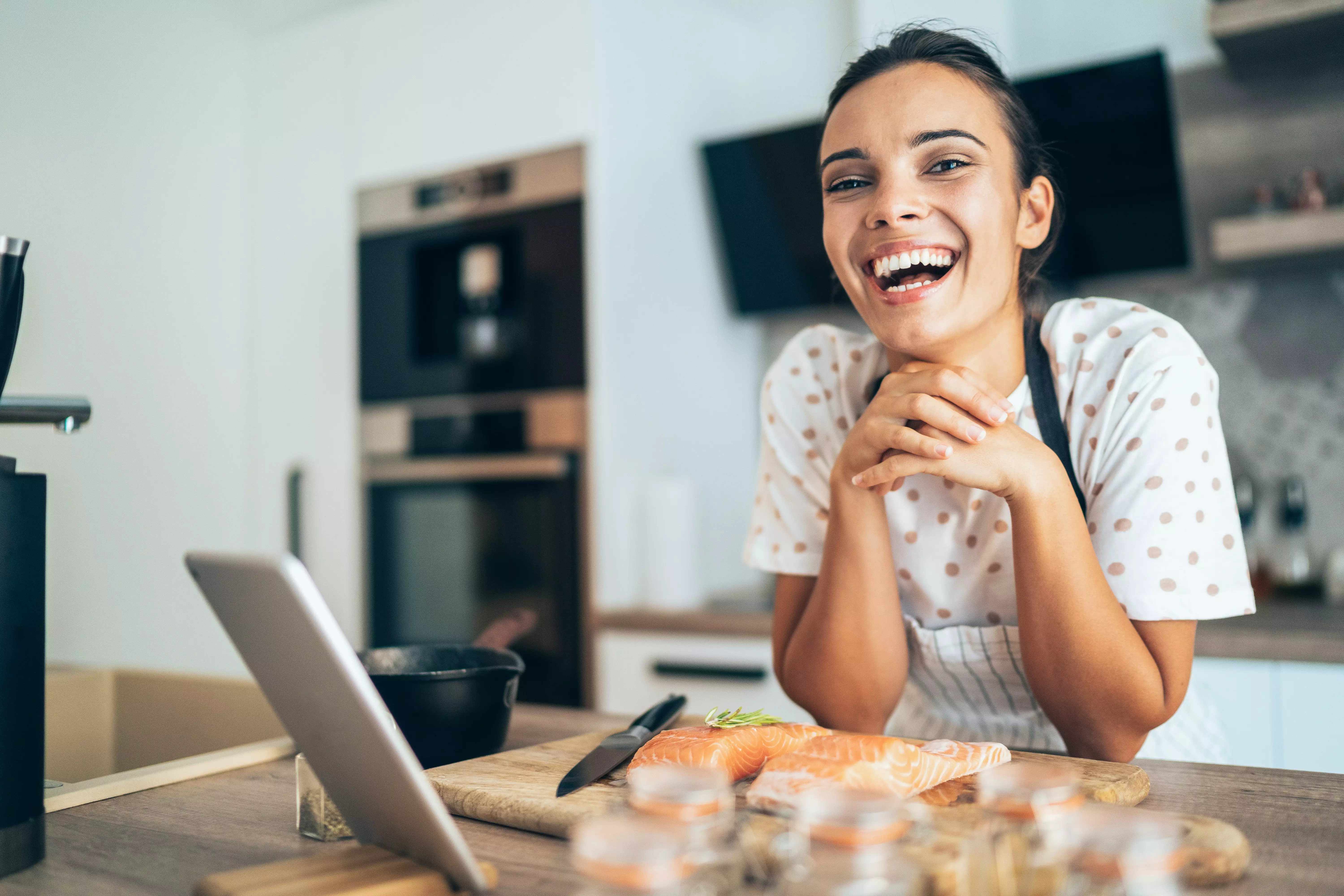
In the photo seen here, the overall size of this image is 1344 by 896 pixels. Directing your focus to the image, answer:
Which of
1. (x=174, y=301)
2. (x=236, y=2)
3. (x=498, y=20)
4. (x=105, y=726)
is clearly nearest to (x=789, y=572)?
(x=105, y=726)

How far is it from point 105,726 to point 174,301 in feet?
5.02

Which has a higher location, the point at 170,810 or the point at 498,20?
the point at 498,20

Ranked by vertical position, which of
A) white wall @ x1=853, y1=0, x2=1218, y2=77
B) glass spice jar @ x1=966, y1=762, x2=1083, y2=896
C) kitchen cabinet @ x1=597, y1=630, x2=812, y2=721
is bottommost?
kitchen cabinet @ x1=597, y1=630, x2=812, y2=721

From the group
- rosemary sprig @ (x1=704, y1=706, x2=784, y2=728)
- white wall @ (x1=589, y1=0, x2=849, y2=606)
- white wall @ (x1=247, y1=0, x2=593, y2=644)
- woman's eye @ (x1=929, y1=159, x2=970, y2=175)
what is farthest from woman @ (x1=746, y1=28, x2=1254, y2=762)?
white wall @ (x1=247, y1=0, x2=593, y2=644)

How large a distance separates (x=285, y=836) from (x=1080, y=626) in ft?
2.38

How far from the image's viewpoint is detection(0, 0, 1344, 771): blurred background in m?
2.18

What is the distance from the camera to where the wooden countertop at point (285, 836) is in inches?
25.2

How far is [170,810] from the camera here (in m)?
0.84

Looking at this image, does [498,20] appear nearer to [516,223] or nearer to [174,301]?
[516,223]

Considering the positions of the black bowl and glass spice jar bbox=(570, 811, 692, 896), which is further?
the black bowl

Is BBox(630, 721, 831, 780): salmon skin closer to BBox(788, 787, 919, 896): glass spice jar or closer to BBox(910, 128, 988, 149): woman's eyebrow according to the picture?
BBox(788, 787, 919, 896): glass spice jar

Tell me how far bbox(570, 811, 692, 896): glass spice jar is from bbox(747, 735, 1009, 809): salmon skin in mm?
203

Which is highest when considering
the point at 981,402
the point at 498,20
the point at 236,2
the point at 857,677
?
the point at 236,2

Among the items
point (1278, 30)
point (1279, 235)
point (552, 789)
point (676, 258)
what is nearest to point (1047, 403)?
point (552, 789)
